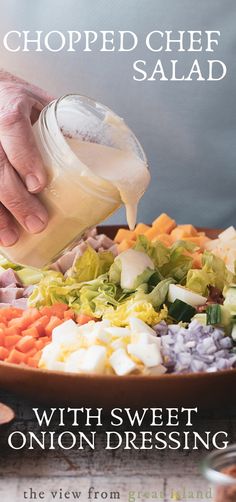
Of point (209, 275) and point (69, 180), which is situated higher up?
point (69, 180)

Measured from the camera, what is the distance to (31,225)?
89.0 inches

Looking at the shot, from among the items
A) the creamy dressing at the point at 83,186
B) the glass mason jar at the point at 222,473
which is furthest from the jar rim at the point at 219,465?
the creamy dressing at the point at 83,186

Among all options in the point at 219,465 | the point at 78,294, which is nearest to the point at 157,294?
the point at 78,294

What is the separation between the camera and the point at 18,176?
2.24 m

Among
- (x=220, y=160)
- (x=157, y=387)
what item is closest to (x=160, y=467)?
(x=157, y=387)

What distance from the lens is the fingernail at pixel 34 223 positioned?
225 cm

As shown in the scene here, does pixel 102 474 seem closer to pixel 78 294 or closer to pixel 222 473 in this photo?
pixel 222 473

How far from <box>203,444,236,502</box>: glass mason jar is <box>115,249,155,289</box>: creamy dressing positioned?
969 mm

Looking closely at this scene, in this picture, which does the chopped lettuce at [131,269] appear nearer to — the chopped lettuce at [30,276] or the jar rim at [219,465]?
the chopped lettuce at [30,276]

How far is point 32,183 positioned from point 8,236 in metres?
0.16

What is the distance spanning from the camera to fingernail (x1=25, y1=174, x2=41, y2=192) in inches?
87.0

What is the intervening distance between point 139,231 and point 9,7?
857 millimetres

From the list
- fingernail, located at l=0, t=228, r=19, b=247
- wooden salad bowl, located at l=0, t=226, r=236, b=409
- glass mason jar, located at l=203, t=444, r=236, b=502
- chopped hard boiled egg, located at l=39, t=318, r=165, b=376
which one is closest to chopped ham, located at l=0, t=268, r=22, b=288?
fingernail, located at l=0, t=228, r=19, b=247

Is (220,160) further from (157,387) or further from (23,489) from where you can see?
(23,489)
